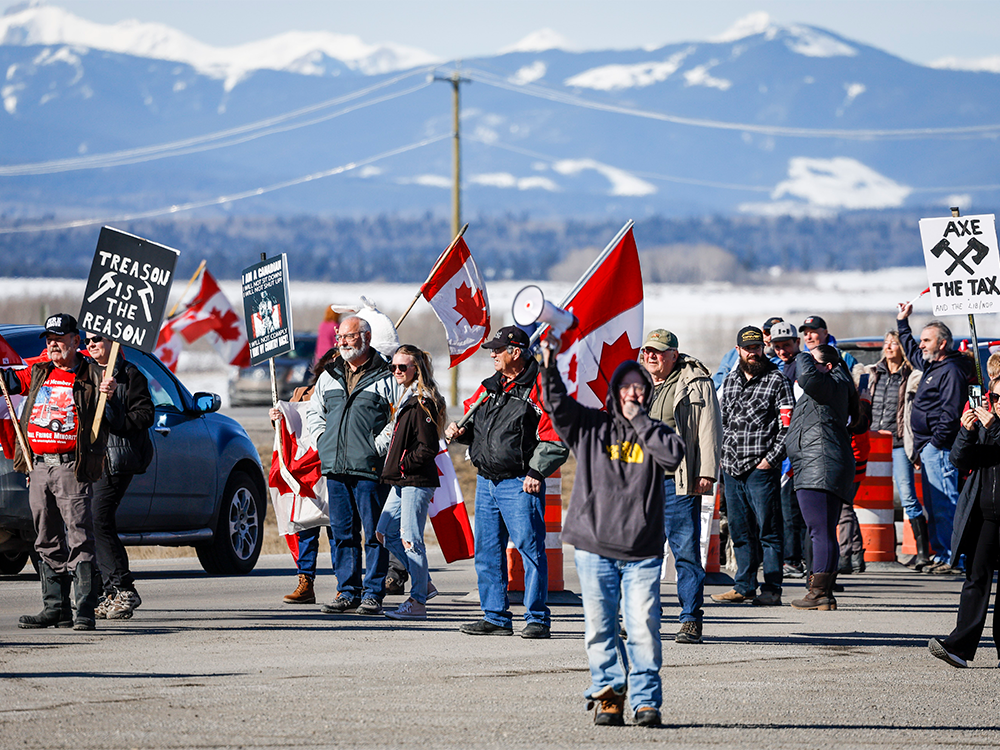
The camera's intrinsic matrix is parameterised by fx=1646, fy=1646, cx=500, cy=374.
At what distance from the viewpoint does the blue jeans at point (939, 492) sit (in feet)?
44.4

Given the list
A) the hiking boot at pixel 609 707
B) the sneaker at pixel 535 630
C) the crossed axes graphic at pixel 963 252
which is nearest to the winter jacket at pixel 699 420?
the sneaker at pixel 535 630

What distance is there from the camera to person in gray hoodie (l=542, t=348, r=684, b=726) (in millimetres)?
7020

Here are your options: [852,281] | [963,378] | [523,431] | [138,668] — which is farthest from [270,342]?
[852,281]

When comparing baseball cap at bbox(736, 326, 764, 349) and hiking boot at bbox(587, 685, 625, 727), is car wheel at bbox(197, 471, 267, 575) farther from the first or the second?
hiking boot at bbox(587, 685, 625, 727)

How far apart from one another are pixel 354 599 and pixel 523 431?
211cm

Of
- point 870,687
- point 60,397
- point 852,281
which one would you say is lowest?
point 870,687

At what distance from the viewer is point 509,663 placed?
8.69m

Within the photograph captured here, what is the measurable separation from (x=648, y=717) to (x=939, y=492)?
24.1ft

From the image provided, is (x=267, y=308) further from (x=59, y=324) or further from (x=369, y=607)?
(x=59, y=324)

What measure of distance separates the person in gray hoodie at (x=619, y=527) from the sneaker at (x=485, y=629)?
2.68 metres

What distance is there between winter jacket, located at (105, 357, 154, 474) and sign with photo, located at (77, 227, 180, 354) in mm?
584

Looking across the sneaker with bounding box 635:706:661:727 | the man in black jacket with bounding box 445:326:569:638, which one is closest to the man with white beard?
the man in black jacket with bounding box 445:326:569:638

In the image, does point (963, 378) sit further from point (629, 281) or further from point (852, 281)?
point (852, 281)

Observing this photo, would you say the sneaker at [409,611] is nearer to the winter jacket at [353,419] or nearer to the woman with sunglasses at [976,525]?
the winter jacket at [353,419]
